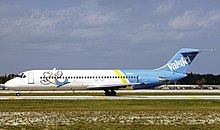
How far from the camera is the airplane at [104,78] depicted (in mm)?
53406

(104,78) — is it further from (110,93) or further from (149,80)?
(149,80)

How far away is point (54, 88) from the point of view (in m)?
54.4

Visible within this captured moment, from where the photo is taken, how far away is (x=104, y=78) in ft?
187

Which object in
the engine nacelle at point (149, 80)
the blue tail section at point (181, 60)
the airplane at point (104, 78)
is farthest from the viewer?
the blue tail section at point (181, 60)

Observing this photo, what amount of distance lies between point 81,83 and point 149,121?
Result: 1331 inches

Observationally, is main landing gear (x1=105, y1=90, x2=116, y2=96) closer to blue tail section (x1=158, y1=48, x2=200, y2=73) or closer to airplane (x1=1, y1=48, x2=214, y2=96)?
airplane (x1=1, y1=48, x2=214, y2=96)

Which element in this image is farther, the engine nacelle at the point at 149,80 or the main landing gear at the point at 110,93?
the engine nacelle at the point at 149,80

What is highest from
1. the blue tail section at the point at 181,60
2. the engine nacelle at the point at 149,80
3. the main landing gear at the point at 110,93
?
the blue tail section at the point at 181,60

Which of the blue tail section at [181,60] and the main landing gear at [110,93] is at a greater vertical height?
the blue tail section at [181,60]

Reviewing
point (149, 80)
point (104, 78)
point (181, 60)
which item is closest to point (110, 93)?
point (104, 78)

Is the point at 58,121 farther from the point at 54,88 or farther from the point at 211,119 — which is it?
the point at 54,88

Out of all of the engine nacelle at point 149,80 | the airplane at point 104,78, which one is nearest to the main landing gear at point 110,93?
the airplane at point 104,78

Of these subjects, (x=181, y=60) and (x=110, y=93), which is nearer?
(x=110, y=93)

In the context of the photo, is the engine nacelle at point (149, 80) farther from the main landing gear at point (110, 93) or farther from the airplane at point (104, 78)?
the main landing gear at point (110, 93)
